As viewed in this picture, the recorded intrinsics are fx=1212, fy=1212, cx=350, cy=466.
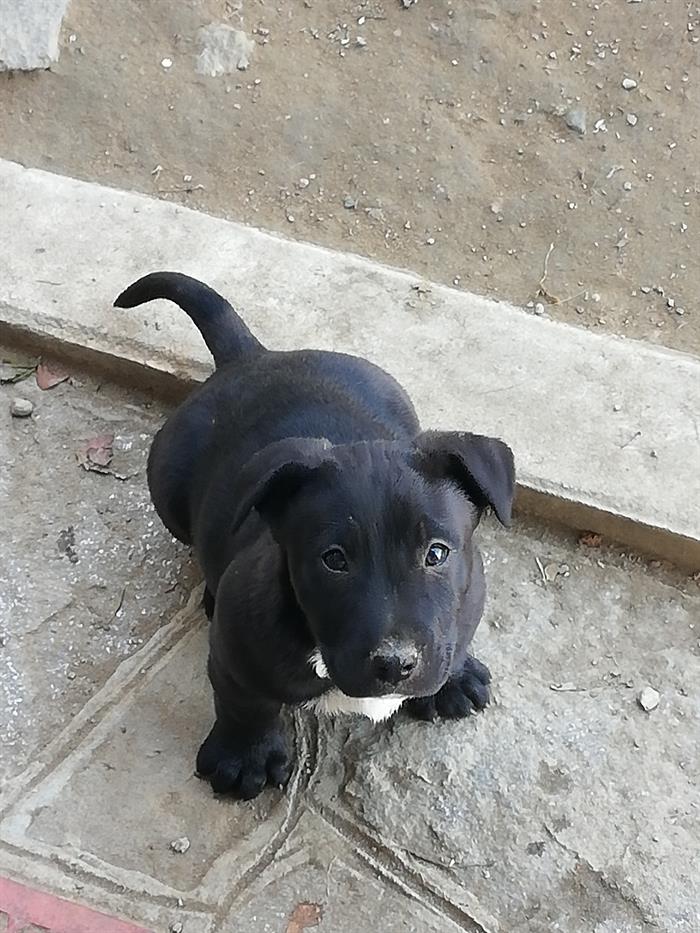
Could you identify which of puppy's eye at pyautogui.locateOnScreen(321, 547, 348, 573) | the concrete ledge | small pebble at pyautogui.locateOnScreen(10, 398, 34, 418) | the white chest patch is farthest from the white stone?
puppy's eye at pyautogui.locateOnScreen(321, 547, 348, 573)

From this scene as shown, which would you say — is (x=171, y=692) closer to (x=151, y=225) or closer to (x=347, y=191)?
(x=151, y=225)

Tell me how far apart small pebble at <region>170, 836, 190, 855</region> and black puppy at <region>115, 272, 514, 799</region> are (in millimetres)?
146

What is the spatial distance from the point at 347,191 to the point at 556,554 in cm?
169

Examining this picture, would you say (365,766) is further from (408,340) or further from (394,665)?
(408,340)

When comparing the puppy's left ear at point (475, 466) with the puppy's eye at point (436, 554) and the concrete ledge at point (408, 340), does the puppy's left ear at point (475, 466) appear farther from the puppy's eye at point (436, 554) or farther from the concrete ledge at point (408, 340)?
the concrete ledge at point (408, 340)

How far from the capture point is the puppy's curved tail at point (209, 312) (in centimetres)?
322

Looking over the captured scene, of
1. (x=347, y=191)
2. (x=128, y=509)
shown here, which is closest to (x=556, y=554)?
(x=128, y=509)

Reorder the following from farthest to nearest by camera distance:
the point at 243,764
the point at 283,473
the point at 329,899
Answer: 1. the point at 243,764
2. the point at 329,899
3. the point at 283,473

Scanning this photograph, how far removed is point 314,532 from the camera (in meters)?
2.30

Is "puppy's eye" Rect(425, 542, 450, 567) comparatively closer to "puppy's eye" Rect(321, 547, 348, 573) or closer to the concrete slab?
"puppy's eye" Rect(321, 547, 348, 573)

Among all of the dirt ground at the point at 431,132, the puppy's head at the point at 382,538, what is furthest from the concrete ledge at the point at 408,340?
the puppy's head at the point at 382,538

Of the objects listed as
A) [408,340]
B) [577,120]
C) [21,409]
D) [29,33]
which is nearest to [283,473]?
[408,340]

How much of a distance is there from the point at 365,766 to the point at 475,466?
107 cm

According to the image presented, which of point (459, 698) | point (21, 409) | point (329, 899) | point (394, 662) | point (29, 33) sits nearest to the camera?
point (394, 662)
